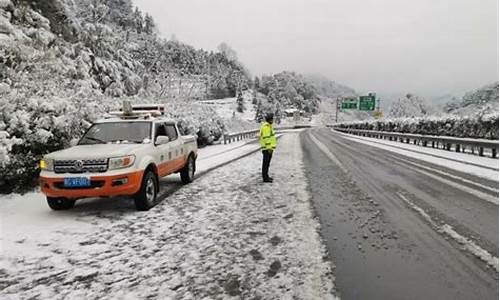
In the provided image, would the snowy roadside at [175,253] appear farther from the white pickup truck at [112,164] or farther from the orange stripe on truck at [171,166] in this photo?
the orange stripe on truck at [171,166]

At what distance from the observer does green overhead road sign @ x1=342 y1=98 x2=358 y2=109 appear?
7944 centimetres

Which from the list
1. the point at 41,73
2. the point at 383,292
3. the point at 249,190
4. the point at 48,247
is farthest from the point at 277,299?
the point at 41,73

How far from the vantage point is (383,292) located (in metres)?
3.88

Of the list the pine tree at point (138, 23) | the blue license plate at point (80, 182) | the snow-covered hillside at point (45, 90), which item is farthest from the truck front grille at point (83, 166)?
the pine tree at point (138, 23)

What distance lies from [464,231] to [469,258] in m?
1.25

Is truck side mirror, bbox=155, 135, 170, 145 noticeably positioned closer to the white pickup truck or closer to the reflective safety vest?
the white pickup truck

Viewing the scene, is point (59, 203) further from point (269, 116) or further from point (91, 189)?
point (269, 116)

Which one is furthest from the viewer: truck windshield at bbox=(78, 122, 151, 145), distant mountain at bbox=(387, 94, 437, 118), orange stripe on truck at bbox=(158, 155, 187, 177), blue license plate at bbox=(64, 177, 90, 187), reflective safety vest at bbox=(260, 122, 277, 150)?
distant mountain at bbox=(387, 94, 437, 118)

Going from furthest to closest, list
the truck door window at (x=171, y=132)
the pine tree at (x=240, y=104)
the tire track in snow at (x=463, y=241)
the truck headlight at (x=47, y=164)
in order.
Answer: the pine tree at (x=240, y=104) < the truck door window at (x=171, y=132) < the truck headlight at (x=47, y=164) < the tire track in snow at (x=463, y=241)

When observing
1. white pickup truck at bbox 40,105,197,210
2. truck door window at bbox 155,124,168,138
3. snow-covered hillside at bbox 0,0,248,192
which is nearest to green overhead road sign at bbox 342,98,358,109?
snow-covered hillside at bbox 0,0,248,192

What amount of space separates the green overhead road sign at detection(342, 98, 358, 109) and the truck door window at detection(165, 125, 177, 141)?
7295 centimetres

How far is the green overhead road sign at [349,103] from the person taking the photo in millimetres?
79444

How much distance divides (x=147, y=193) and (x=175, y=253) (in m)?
2.81

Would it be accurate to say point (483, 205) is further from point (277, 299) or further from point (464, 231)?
point (277, 299)
